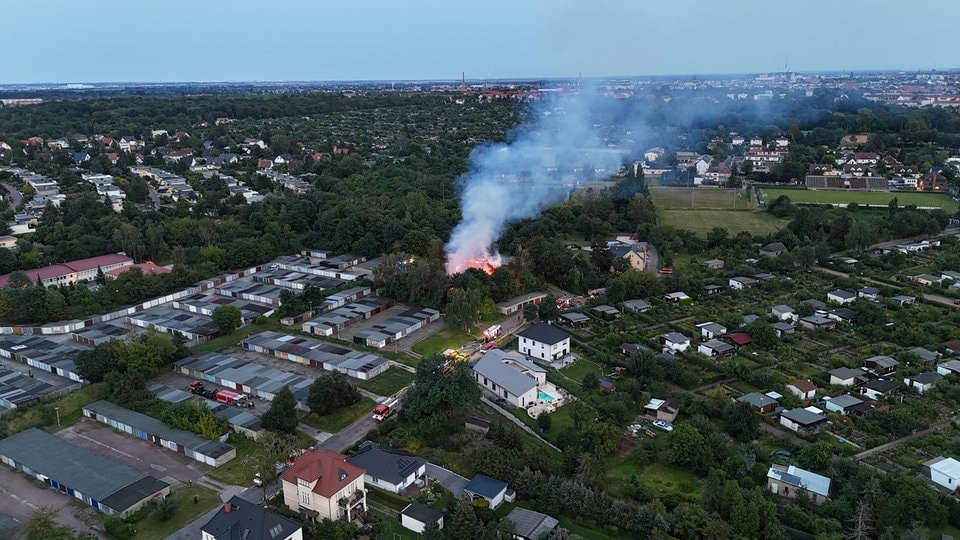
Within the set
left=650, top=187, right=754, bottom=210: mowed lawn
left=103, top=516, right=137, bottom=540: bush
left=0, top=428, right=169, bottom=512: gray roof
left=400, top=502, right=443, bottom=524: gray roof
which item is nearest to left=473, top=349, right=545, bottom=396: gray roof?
left=400, top=502, right=443, bottom=524: gray roof

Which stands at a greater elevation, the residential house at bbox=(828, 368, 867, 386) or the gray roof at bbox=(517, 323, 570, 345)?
the gray roof at bbox=(517, 323, 570, 345)

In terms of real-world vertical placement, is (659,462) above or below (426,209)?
below

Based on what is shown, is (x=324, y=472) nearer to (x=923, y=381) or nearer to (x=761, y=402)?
(x=761, y=402)

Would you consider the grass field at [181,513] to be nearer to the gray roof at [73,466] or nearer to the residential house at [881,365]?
the gray roof at [73,466]

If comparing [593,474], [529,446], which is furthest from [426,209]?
[593,474]

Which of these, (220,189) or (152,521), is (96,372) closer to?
(152,521)

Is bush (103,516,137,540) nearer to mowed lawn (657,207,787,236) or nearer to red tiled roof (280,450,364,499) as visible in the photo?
red tiled roof (280,450,364,499)
